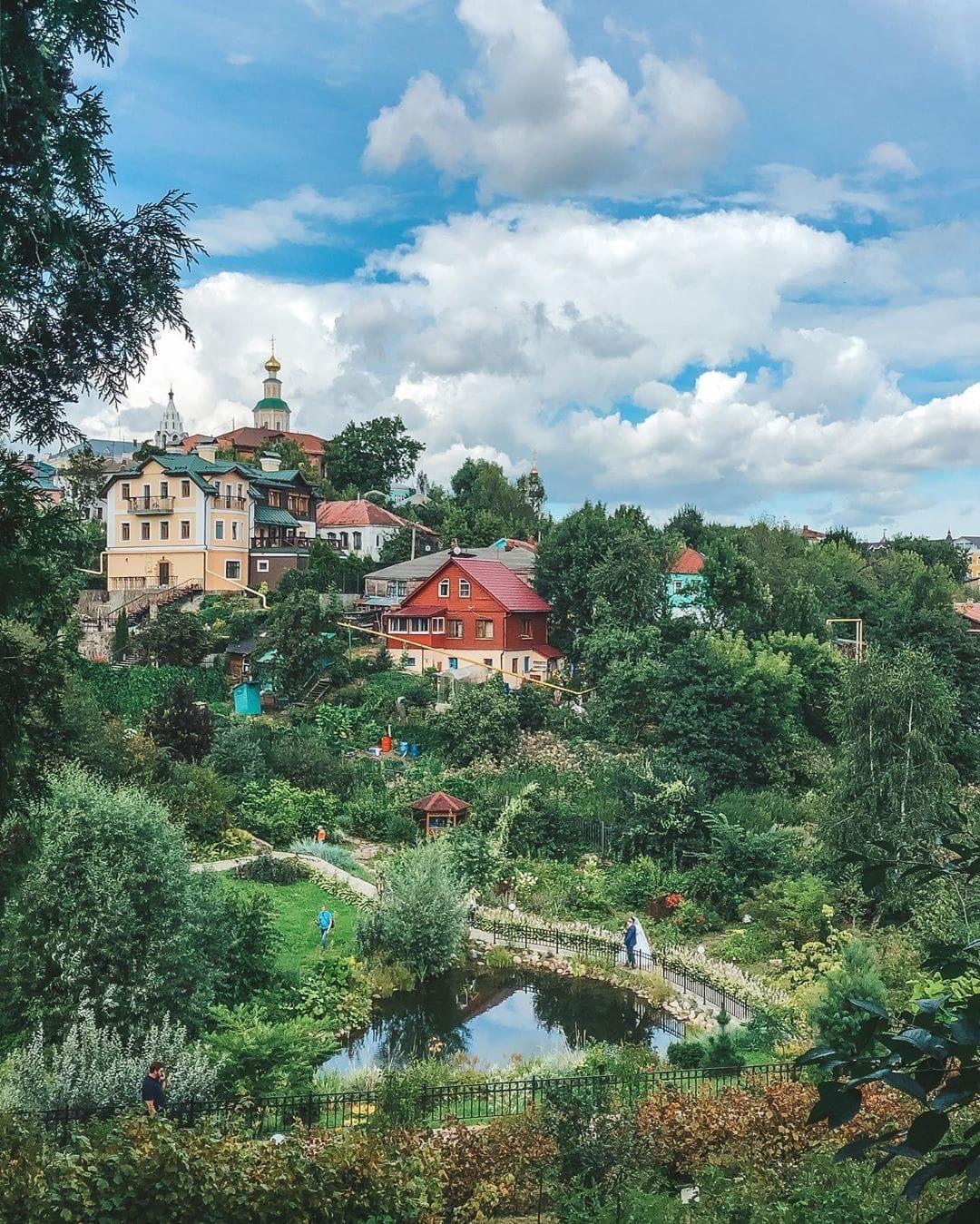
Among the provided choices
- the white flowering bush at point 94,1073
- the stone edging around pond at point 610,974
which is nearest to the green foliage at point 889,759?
the stone edging around pond at point 610,974

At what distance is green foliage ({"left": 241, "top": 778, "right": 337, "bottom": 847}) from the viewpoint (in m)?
24.7

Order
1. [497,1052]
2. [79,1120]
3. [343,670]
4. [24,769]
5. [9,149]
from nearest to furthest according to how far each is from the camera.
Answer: [9,149] < [24,769] < [79,1120] < [497,1052] < [343,670]

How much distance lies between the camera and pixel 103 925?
13016mm

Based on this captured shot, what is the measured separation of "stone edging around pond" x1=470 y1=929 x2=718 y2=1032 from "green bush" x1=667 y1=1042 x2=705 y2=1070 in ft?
5.61

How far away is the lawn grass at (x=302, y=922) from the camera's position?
58.2ft

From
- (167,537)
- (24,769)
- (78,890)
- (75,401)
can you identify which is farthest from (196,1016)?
(167,537)

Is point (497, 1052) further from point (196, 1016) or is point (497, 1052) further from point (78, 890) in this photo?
point (78, 890)

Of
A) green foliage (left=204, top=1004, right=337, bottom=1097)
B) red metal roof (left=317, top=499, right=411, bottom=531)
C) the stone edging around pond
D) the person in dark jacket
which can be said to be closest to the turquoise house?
red metal roof (left=317, top=499, right=411, bottom=531)

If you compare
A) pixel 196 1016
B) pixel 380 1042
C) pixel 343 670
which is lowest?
pixel 380 1042

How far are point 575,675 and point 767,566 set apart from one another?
45.8ft

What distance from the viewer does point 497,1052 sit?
15.6m

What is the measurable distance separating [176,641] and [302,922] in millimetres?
15917

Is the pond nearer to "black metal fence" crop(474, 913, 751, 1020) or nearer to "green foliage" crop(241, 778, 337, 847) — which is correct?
"black metal fence" crop(474, 913, 751, 1020)

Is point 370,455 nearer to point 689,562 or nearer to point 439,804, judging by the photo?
point 689,562
